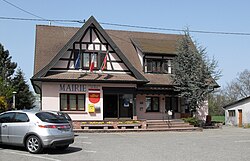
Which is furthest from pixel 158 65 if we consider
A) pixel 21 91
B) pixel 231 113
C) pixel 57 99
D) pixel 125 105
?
pixel 21 91

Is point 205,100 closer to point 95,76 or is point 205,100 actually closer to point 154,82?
point 154,82

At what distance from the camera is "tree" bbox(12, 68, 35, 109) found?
6219 centimetres

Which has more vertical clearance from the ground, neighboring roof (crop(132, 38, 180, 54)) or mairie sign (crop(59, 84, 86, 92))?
neighboring roof (crop(132, 38, 180, 54))

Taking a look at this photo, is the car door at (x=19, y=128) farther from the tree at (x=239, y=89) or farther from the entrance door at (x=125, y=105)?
the tree at (x=239, y=89)

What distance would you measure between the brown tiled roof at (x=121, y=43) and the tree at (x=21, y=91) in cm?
3205

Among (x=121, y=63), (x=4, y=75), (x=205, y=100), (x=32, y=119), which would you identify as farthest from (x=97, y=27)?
(x=4, y=75)

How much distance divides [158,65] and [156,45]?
79.6 inches

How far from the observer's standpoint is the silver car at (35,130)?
1250cm

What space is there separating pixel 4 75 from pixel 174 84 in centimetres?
4185

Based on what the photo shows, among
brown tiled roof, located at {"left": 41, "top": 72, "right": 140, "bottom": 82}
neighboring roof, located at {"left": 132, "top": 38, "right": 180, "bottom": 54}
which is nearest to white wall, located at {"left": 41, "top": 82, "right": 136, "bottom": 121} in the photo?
brown tiled roof, located at {"left": 41, "top": 72, "right": 140, "bottom": 82}

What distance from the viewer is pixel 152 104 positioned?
102 ft

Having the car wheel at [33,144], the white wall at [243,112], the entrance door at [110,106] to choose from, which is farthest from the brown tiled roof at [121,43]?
the car wheel at [33,144]

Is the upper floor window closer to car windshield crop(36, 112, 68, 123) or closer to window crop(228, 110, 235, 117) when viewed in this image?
window crop(228, 110, 235, 117)

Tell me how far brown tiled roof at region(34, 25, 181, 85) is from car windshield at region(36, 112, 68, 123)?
1304cm
